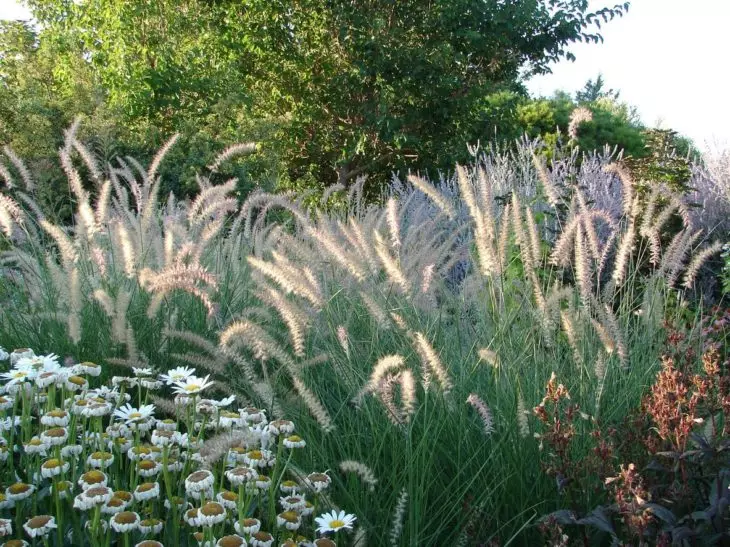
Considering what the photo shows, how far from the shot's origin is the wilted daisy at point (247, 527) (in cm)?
164

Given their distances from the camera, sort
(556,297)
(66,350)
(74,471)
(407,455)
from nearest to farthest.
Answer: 1. (74,471)
2. (407,455)
3. (556,297)
4. (66,350)

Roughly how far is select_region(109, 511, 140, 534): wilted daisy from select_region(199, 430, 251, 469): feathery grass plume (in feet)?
0.79

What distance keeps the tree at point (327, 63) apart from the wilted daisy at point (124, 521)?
1166cm

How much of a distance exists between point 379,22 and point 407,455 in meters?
13.2

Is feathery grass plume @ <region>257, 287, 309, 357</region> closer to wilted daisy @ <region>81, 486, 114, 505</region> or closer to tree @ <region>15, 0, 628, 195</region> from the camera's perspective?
wilted daisy @ <region>81, 486, 114, 505</region>

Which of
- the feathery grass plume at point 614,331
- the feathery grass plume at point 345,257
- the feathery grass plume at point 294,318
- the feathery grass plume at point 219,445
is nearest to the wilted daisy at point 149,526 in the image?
the feathery grass plume at point 219,445

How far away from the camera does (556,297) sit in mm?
2490

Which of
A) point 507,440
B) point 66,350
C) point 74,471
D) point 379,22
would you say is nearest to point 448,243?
point 507,440

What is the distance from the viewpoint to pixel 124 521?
1591mm

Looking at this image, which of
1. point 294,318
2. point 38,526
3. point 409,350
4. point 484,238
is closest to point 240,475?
point 38,526

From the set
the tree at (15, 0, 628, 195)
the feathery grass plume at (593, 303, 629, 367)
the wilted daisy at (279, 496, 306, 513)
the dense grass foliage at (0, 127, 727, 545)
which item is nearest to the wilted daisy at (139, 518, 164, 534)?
the wilted daisy at (279, 496, 306, 513)

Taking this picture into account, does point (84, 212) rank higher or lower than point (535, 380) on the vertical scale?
higher

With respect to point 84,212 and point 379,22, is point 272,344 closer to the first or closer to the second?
point 84,212

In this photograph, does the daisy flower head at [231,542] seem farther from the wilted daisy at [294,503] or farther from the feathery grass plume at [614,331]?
the feathery grass plume at [614,331]
